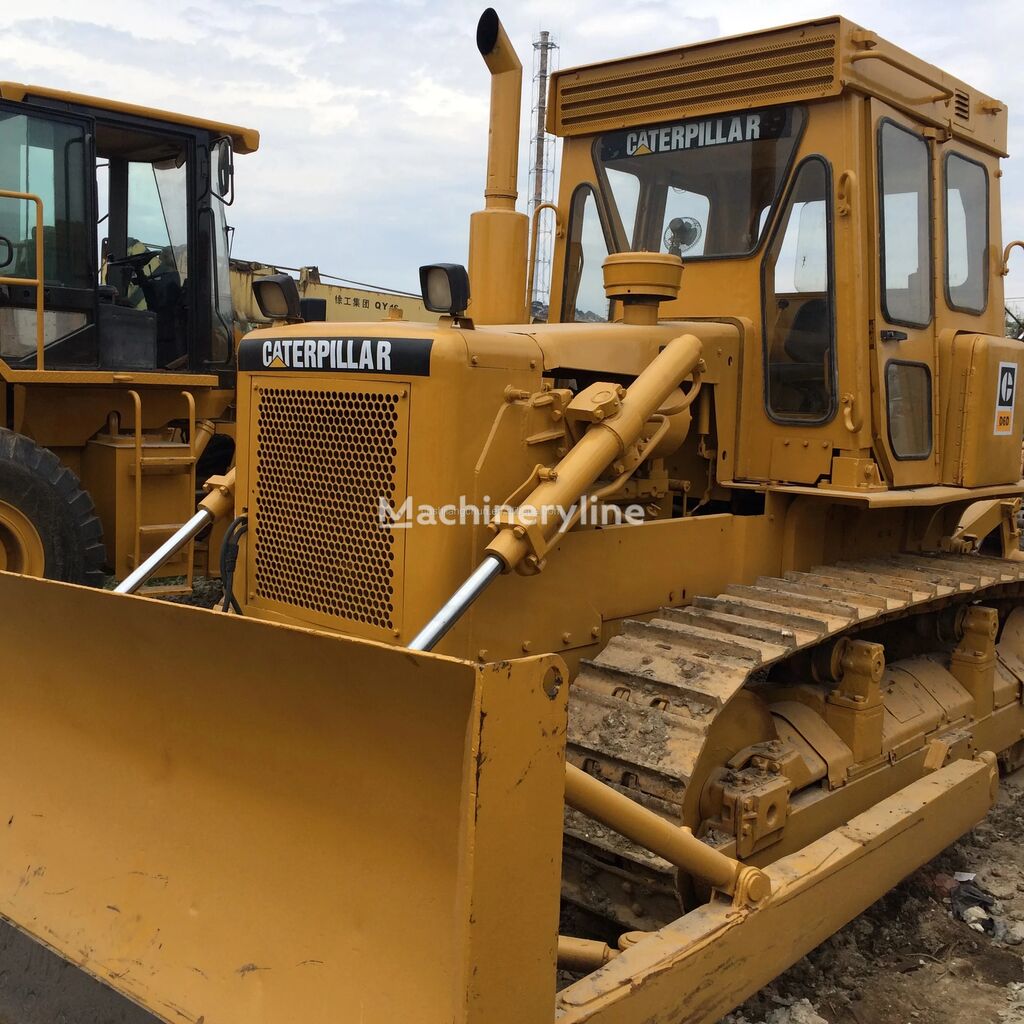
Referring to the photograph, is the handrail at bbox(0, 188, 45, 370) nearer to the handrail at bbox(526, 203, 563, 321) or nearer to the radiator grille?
the handrail at bbox(526, 203, 563, 321)

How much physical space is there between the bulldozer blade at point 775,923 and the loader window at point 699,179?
2.22 m

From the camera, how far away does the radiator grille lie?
162 inches

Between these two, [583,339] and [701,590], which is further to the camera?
[701,590]

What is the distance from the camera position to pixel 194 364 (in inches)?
Result: 301

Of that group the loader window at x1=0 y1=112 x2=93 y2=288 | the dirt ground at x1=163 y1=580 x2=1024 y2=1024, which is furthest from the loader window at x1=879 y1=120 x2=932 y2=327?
the loader window at x1=0 y1=112 x2=93 y2=288

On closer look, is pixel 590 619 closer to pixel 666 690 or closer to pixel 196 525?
pixel 666 690

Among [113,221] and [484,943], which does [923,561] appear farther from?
[113,221]

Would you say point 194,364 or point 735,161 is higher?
point 735,161

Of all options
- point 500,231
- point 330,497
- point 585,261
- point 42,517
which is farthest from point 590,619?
point 42,517

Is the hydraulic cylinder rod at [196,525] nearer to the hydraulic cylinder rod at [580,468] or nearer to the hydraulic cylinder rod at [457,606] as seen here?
the hydraulic cylinder rod at [580,468]

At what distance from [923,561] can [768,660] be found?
5.83ft

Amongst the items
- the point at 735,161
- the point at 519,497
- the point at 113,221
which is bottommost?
the point at 519,497

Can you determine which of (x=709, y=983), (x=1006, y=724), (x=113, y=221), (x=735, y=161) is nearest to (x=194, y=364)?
(x=113, y=221)

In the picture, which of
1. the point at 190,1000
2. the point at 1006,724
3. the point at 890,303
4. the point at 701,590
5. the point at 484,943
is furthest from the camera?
the point at 1006,724
